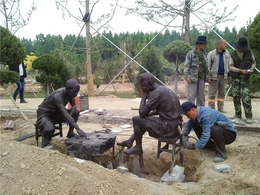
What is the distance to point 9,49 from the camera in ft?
20.3

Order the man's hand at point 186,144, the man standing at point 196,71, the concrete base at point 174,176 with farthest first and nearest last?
the man standing at point 196,71
the man's hand at point 186,144
the concrete base at point 174,176

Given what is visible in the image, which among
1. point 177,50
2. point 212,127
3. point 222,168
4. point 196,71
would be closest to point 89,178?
point 222,168

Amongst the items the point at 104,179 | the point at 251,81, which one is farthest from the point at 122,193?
the point at 251,81

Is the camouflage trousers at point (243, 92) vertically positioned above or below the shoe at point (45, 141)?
above

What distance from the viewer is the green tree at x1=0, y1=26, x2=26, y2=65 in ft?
19.9

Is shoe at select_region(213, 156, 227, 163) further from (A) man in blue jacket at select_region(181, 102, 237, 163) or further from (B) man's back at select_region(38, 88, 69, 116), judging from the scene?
(B) man's back at select_region(38, 88, 69, 116)

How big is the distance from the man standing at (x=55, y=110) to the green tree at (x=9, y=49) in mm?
2514

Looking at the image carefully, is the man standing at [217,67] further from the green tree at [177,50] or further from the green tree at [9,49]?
the green tree at [9,49]

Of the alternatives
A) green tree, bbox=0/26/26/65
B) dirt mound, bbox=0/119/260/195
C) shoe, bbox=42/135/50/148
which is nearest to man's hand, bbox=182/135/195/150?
dirt mound, bbox=0/119/260/195

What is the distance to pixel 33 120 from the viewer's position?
277 inches

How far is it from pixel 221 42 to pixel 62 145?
4.33m

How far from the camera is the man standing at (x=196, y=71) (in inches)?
218

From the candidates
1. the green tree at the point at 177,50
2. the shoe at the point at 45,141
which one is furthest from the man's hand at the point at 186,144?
the green tree at the point at 177,50

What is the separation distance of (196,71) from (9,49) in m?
4.77
